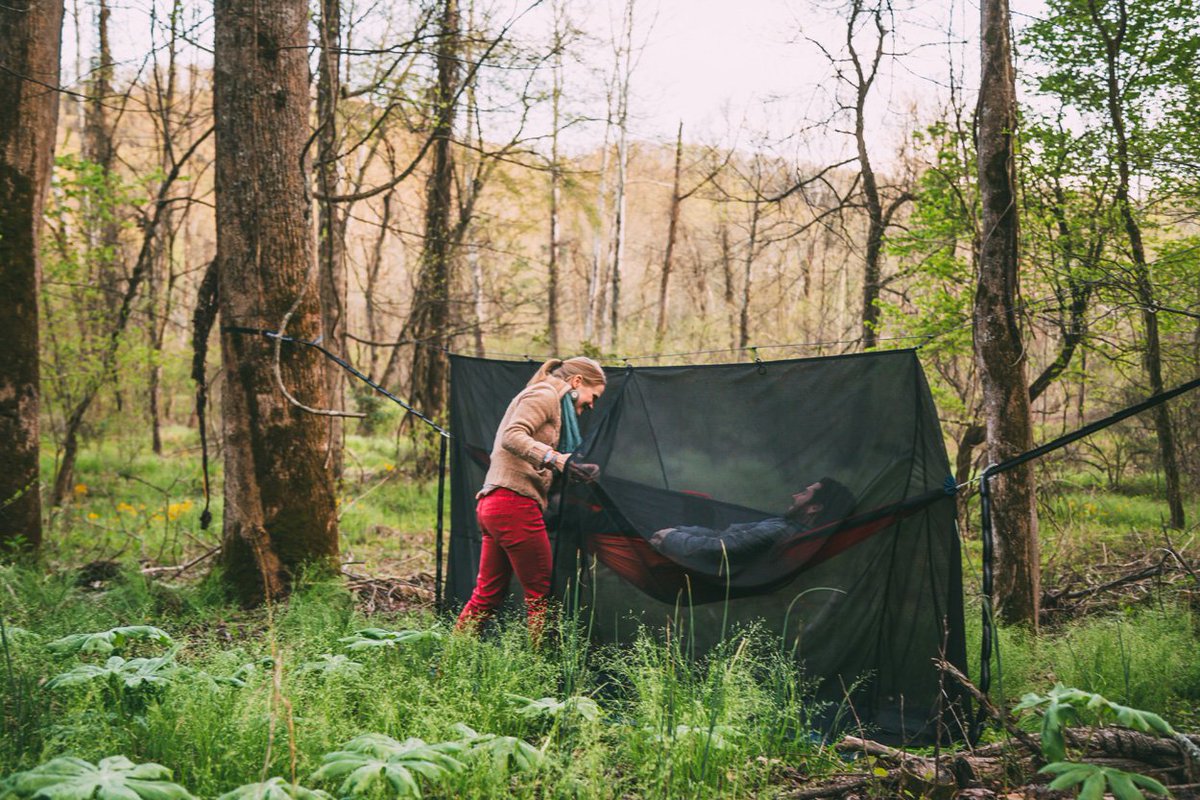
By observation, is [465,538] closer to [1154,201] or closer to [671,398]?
[671,398]

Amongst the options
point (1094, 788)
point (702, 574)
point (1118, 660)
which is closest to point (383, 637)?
point (702, 574)

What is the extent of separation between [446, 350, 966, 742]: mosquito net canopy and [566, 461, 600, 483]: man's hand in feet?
0.13

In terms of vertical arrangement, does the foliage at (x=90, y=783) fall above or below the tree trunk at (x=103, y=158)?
below

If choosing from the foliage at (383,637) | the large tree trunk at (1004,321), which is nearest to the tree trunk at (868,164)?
the large tree trunk at (1004,321)

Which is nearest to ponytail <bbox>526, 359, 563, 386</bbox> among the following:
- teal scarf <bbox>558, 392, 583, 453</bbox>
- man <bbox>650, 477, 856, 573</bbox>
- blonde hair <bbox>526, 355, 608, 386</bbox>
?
blonde hair <bbox>526, 355, 608, 386</bbox>

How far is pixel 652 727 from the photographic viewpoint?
196 cm

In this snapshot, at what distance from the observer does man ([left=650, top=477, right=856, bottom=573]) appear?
9.91ft

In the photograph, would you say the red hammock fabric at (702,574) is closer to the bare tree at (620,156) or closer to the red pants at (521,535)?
the red pants at (521,535)

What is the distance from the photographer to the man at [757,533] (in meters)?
3.02

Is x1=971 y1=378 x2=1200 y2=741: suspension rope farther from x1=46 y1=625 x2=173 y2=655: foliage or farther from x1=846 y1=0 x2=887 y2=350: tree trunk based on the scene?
x1=846 y1=0 x2=887 y2=350: tree trunk

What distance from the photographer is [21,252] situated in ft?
15.0

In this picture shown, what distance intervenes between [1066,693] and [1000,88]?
11.7 feet

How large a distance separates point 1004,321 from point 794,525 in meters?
1.89

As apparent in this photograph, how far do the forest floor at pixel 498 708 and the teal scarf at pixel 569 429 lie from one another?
96cm
